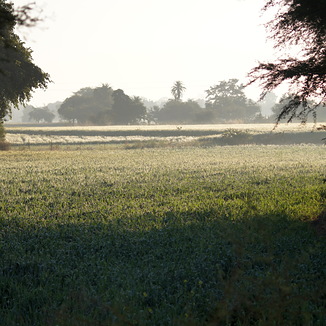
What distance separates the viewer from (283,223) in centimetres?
995

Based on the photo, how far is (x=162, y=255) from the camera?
771 centimetres

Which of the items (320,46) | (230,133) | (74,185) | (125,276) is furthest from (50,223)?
(230,133)

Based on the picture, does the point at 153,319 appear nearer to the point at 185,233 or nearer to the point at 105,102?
the point at 185,233

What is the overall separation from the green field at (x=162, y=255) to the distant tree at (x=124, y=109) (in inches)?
3669

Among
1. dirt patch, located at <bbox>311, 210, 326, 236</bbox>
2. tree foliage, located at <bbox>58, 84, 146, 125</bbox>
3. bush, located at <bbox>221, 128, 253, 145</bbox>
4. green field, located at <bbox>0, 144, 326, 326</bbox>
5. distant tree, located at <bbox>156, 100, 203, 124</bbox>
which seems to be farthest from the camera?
distant tree, located at <bbox>156, 100, 203, 124</bbox>

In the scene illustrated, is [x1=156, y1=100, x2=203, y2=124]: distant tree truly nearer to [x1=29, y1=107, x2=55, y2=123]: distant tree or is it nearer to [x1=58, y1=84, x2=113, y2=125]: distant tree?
[x1=58, y1=84, x2=113, y2=125]: distant tree

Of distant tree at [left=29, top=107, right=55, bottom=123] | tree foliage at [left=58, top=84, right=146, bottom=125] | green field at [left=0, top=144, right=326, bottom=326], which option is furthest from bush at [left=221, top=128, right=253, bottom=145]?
distant tree at [left=29, top=107, right=55, bottom=123]

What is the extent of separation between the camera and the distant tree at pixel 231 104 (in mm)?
131875

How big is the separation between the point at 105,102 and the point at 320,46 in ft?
403

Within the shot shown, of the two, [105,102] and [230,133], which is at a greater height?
[105,102]

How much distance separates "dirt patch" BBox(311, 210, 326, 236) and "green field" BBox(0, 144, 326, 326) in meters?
0.18

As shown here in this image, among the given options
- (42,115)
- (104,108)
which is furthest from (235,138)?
(42,115)

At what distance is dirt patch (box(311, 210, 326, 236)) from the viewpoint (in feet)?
30.9

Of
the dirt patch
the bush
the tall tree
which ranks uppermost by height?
the tall tree
